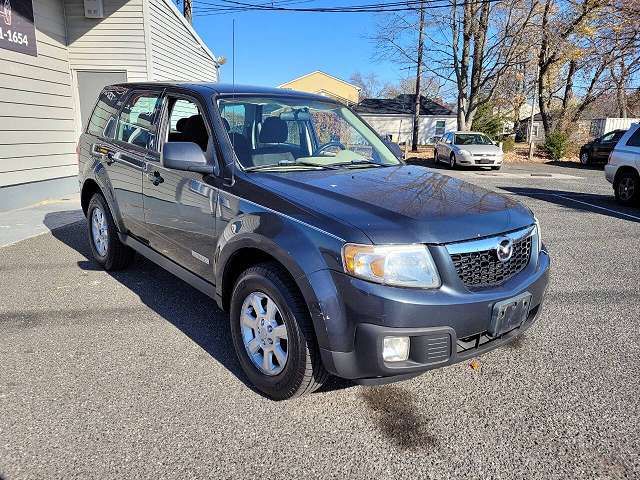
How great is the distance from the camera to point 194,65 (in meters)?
14.2

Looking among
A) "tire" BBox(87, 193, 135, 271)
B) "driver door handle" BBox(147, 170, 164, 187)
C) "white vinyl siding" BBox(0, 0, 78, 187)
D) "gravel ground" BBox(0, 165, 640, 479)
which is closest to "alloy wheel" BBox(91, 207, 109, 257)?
"tire" BBox(87, 193, 135, 271)

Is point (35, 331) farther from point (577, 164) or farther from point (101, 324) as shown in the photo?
point (577, 164)

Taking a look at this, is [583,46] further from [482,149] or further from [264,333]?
[264,333]

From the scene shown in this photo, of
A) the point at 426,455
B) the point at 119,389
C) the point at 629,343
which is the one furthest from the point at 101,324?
the point at 629,343

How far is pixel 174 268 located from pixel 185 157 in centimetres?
110

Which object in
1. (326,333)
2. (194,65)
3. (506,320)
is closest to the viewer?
(326,333)

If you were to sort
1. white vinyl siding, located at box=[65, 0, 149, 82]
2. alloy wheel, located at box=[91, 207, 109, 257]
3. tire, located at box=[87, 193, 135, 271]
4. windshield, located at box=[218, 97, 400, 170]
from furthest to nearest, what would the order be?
white vinyl siding, located at box=[65, 0, 149, 82]
alloy wheel, located at box=[91, 207, 109, 257]
tire, located at box=[87, 193, 135, 271]
windshield, located at box=[218, 97, 400, 170]

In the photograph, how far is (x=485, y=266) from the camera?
256 centimetres

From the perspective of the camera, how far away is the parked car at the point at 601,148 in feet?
67.6

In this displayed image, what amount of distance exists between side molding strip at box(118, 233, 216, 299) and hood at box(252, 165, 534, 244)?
917 mm

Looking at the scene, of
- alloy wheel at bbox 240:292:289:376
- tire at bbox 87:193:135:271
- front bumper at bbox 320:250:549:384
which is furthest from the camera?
tire at bbox 87:193:135:271

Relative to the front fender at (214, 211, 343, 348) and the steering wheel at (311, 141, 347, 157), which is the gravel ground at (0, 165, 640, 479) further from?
the steering wheel at (311, 141, 347, 157)

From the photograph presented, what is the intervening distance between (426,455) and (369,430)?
12.9 inches

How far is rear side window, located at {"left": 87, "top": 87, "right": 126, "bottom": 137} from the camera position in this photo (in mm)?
4730
